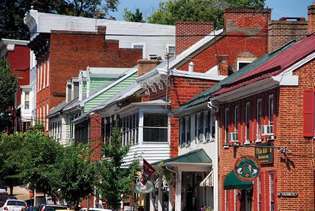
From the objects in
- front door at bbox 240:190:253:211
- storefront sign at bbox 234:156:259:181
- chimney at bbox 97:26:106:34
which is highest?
chimney at bbox 97:26:106:34

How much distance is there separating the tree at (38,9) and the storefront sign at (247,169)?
234 feet

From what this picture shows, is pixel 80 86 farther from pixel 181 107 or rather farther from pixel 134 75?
pixel 181 107

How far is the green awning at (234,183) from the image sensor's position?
4358 centimetres

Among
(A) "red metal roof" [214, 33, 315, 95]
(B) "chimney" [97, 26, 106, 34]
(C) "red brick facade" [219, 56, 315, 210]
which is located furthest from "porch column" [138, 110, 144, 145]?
(B) "chimney" [97, 26, 106, 34]

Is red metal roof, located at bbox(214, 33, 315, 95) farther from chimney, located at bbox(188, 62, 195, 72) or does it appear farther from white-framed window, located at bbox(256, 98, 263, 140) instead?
chimney, located at bbox(188, 62, 195, 72)

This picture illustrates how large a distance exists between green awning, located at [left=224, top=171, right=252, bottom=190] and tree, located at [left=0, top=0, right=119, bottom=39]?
6655 centimetres

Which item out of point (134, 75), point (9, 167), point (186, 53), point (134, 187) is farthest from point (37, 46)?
point (134, 187)

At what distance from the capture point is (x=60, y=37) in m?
86.4

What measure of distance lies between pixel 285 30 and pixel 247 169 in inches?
703

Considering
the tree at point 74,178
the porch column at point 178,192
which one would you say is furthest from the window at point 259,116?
the tree at point 74,178

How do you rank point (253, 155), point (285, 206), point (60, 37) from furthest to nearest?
point (60, 37) → point (253, 155) → point (285, 206)

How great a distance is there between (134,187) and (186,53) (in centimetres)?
1083

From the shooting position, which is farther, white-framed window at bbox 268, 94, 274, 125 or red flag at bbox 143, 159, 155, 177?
red flag at bbox 143, 159, 155, 177

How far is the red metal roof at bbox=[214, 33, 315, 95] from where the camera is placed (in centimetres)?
4050
